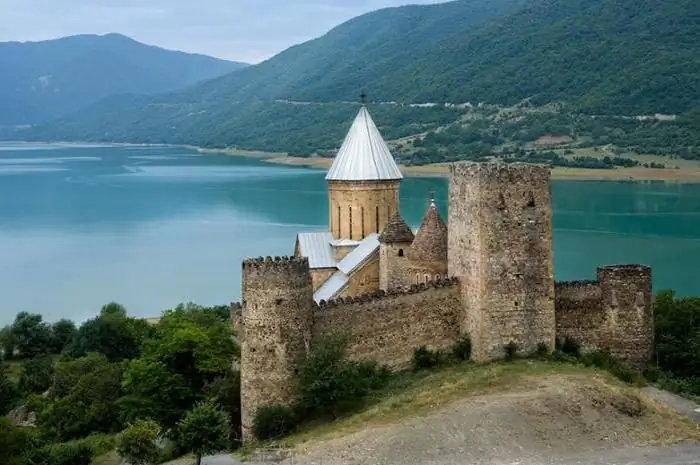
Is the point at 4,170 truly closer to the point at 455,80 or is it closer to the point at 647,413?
the point at 455,80

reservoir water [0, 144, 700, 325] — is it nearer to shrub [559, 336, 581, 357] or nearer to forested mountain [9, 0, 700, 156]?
shrub [559, 336, 581, 357]

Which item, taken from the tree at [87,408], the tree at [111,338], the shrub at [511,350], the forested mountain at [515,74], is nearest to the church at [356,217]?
the shrub at [511,350]

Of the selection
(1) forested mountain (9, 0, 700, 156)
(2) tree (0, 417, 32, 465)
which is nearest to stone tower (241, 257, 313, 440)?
(2) tree (0, 417, 32, 465)

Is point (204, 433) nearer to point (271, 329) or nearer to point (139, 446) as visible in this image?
point (139, 446)

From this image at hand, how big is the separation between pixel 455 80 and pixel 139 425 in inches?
3896

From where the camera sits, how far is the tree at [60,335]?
2747cm

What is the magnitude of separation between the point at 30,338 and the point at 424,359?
54.9 ft

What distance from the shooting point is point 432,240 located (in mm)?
16031

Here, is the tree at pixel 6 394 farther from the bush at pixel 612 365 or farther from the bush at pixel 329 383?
the bush at pixel 612 365

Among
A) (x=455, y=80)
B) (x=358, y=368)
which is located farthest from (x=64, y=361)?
(x=455, y=80)

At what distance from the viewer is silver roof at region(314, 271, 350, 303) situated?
17602mm

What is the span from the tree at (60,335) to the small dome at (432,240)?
47.2 ft

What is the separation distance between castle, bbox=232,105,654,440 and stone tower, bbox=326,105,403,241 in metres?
3.93

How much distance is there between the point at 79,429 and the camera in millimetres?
18250
